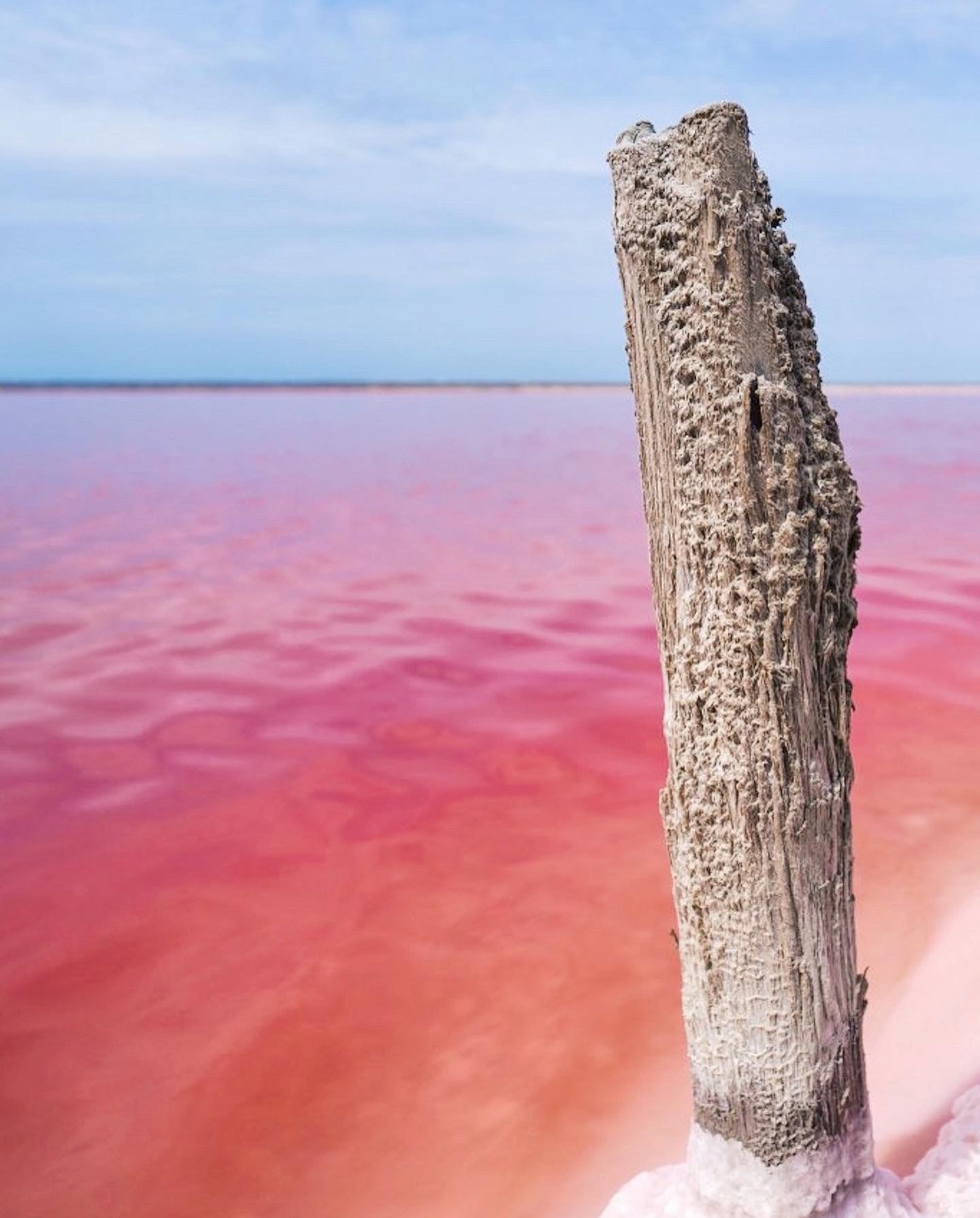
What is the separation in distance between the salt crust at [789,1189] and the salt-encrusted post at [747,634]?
2cm

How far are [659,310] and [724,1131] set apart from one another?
158 centimetres

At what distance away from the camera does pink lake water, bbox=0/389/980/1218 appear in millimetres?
3248

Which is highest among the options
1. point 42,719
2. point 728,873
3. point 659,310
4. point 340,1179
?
point 659,310

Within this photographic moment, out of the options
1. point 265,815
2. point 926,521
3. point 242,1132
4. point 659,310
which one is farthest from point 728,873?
point 926,521

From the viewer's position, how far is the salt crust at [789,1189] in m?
2.06

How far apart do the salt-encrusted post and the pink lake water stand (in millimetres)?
953

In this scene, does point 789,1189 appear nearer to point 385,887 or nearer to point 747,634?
point 747,634

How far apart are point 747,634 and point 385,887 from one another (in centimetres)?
337

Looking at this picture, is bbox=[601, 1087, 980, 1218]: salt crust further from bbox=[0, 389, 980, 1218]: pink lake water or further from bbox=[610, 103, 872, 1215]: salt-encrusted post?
bbox=[0, 389, 980, 1218]: pink lake water

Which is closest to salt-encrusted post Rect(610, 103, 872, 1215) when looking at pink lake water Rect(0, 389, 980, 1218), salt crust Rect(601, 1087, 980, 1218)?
salt crust Rect(601, 1087, 980, 1218)

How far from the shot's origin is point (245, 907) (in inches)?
183

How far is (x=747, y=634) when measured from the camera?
1829 mm

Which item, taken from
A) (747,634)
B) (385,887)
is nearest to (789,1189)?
(747,634)

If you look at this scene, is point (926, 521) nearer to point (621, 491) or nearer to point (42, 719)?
point (621, 491)
